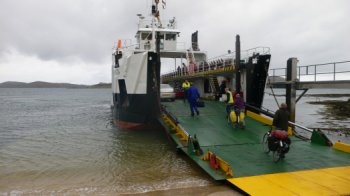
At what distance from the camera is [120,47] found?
17.9 metres

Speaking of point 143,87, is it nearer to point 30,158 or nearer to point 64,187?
point 30,158

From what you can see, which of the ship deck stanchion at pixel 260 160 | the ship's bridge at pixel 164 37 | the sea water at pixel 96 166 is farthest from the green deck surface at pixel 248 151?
the ship's bridge at pixel 164 37

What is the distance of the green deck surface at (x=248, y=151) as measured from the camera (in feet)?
23.6

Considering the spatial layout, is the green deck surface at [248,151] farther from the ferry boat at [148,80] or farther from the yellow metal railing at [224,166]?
the ferry boat at [148,80]

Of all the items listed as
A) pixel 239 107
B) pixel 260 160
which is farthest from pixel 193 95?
pixel 260 160

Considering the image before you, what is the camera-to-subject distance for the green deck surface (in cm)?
719

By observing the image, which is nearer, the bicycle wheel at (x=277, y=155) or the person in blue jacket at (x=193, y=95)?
the bicycle wheel at (x=277, y=155)

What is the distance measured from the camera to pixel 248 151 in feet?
27.9

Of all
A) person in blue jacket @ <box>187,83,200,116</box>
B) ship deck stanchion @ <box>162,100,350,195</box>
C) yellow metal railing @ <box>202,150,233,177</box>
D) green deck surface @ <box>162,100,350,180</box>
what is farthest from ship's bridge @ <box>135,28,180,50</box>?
yellow metal railing @ <box>202,150,233,177</box>

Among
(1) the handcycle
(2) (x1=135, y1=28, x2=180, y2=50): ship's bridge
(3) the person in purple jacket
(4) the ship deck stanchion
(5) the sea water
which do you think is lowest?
(5) the sea water

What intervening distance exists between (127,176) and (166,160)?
1.81 m

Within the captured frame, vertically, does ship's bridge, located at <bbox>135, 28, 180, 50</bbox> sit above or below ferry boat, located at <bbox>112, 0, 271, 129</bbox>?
above

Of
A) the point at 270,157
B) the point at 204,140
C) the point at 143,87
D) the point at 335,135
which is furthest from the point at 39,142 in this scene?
the point at 335,135

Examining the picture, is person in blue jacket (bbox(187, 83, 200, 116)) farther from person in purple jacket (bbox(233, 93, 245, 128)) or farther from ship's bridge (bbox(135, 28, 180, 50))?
ship's bridge (bbox(135, 28, 180, 50))
